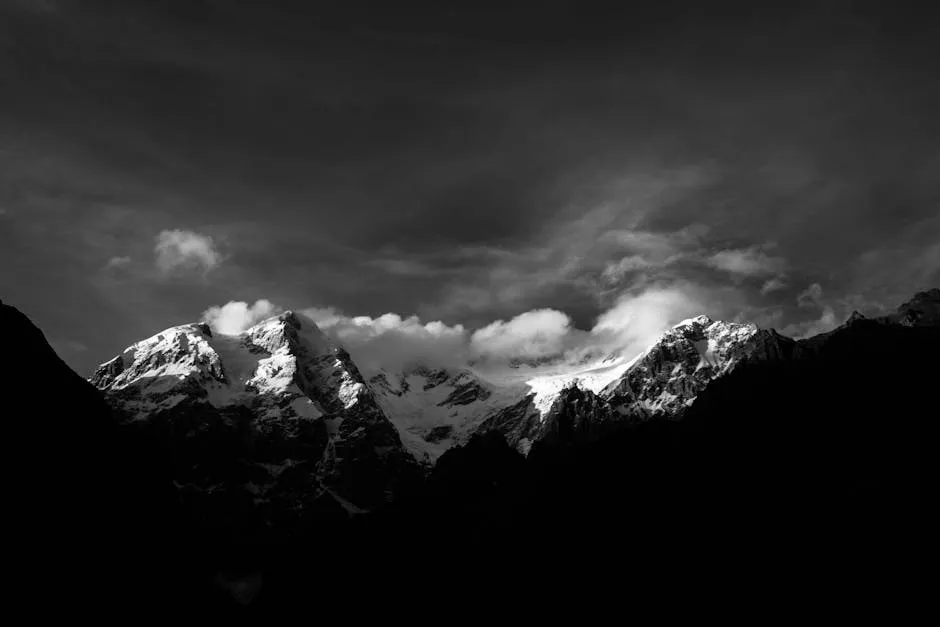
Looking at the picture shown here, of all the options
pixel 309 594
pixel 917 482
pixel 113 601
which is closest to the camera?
pixel 917 482

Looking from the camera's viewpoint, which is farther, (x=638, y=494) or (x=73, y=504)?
(x=638, y=494)

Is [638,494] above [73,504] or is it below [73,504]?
below

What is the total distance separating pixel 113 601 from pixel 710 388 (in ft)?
356

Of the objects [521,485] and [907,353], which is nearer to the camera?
[907,353]

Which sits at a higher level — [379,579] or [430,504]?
[430,504]

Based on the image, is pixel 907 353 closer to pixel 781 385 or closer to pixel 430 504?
pixel 781 385

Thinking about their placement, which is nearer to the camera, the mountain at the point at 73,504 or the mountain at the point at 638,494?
the mountain at the point at 638,494

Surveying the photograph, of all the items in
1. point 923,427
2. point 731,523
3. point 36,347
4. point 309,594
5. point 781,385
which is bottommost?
point 309,594

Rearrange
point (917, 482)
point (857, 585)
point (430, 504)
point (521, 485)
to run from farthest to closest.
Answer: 1. point (430, 504)
2. point (521, 485)
3. point (917, 482)
4. point (857, 585)

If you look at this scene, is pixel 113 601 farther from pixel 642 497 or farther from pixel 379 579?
pixel 642 497

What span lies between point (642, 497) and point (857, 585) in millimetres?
41973

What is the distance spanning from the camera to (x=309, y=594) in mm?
181875

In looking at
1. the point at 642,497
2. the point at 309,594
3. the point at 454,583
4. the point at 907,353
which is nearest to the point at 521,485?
the point at 454,583

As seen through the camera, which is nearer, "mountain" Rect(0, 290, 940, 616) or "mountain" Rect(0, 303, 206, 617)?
"mountain" Rect(0, 290, 940, 616)
